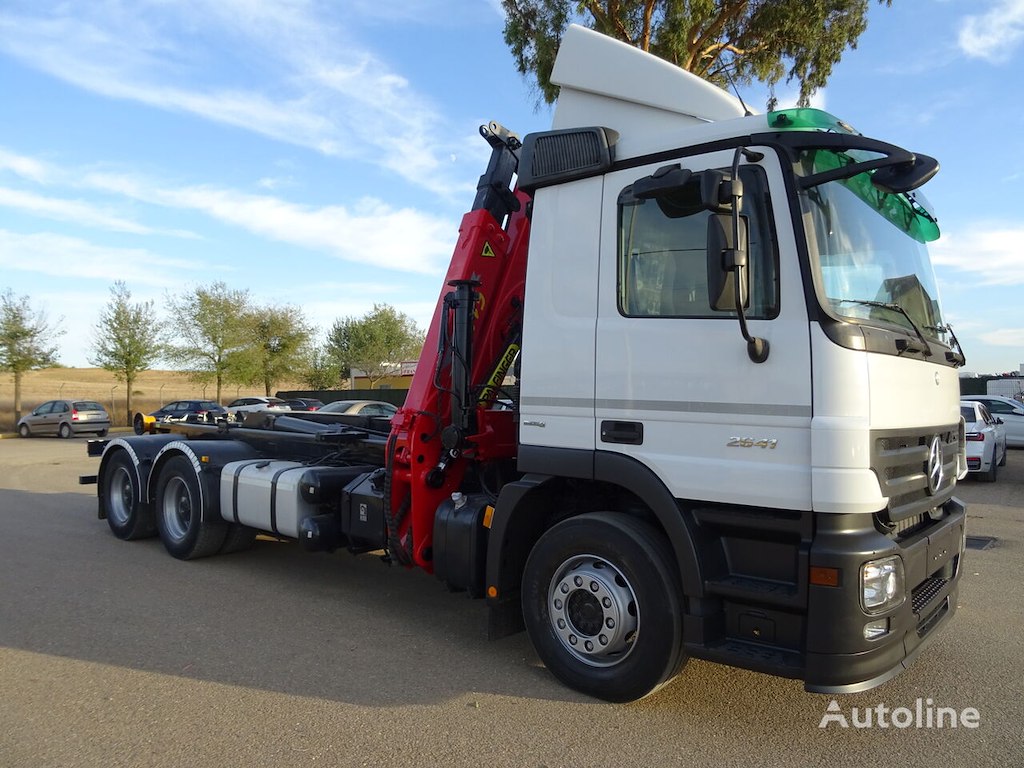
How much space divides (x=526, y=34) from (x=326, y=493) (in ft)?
53.5

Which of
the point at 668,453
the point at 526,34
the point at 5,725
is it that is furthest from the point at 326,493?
the point at 526,34

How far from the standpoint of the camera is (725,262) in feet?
11.4

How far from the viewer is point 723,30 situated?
720 inches

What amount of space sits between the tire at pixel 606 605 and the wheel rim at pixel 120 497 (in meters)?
5.92

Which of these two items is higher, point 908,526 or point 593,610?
point 908,526

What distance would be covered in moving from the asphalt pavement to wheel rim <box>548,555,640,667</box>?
0.97ft

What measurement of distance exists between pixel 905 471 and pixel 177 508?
6780mm

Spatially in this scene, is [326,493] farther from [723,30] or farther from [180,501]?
[723,30]

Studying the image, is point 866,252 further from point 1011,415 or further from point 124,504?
point 1011,415

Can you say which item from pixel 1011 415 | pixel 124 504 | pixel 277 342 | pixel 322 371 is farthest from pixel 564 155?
pixel 322 371

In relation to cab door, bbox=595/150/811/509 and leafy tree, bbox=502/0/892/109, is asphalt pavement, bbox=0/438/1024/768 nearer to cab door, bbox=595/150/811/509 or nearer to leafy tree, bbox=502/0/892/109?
cab door, bbox=595/150/811/509

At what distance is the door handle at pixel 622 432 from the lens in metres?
4.10

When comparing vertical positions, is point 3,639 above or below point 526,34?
below

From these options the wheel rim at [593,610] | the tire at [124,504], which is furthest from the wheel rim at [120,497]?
the wheel rim at [593,610]
